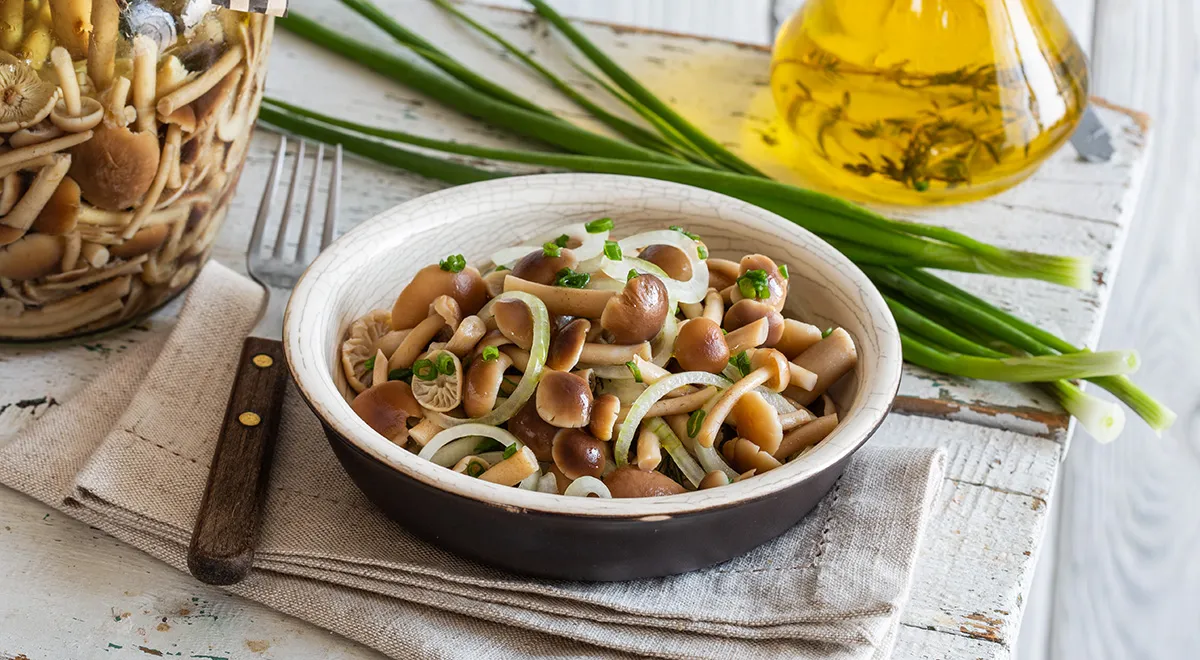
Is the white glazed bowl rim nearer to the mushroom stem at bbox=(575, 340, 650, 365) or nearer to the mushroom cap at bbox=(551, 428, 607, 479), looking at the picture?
the mushroom cap at bbox=(551, 428, 607, 479)

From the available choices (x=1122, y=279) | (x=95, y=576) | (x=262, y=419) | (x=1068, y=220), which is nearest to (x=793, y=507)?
(x=262, y=419)

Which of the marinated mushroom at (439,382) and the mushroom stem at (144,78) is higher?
the mushroom stem at (144,78)

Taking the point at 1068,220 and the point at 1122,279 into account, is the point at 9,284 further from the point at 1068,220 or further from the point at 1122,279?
the point at 1122,279

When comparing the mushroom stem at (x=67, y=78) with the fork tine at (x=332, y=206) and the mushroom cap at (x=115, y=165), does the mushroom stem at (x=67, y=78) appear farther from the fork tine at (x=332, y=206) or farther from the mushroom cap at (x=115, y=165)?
the fork tine at (x=332, y=206)

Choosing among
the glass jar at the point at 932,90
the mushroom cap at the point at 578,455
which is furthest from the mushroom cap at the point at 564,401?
the glass jar at the point at 932,90

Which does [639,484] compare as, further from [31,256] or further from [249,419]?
[31,256]

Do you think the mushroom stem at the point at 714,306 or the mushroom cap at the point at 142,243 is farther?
the mushroom cap at the point at 142,243

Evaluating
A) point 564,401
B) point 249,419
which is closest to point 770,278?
point 564,401
